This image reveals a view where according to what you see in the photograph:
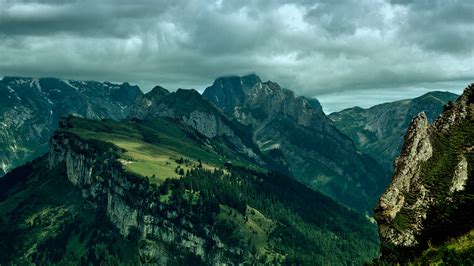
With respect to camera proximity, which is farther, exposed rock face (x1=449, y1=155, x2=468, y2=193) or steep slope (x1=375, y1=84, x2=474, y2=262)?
exposed rock face (x1=449, y1=155, x2=468, y2=193)

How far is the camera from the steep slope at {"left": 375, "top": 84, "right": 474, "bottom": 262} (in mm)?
109625

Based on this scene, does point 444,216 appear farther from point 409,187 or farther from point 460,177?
point 460,177

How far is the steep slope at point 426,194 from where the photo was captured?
109625 millimetres

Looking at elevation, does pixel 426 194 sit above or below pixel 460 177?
below

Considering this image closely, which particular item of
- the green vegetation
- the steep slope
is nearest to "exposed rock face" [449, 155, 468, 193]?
the steep slope

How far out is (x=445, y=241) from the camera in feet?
357

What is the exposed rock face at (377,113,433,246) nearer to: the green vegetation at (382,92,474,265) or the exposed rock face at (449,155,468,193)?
the green vegetation at (382,92,474,265)

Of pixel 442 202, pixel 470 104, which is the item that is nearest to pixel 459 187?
pixel 442 202

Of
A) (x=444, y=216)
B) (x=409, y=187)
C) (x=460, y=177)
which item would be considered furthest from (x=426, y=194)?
(x=460, y=177)

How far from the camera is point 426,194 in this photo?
113m

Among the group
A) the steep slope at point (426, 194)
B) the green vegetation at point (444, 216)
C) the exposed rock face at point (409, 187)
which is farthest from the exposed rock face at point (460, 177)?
the exposed rock face at point (409, 187)

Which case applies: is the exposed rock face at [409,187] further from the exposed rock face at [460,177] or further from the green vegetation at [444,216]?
the exposed rock face at [460,177]

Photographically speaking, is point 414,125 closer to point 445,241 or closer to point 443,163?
point 443,163

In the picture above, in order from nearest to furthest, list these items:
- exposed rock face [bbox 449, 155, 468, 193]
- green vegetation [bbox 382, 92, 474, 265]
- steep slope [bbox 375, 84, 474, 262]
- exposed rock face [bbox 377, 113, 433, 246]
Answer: green vegetation [bbox 382, 92, 474, 265], steep slope [bbox 375, 84, 474, 262], exposed rock face [bbox 377, 113, 433, 246], exposed rock face [bbox 449, 155, 468, 193]
